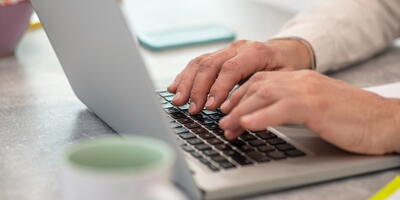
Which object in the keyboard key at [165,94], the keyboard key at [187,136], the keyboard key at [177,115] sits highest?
the keyboard key at [187,136]

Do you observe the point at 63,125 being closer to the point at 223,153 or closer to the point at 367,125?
the point at 223,153

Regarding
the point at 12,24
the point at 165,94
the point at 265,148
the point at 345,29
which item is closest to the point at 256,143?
the point at 265,148

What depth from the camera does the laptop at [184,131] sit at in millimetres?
748

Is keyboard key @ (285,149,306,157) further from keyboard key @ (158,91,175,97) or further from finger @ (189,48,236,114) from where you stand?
keyboard key @ (158,91,175,97)

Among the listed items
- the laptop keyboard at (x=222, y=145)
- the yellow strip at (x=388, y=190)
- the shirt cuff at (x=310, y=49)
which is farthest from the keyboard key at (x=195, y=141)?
the shirt cuff at (x=310, y=49)

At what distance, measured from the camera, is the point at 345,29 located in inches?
56.0

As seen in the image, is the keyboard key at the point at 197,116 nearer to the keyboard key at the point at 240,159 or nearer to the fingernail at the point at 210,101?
the fingernail at the point at 210,101

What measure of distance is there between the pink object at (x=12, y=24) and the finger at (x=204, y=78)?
0.55 m

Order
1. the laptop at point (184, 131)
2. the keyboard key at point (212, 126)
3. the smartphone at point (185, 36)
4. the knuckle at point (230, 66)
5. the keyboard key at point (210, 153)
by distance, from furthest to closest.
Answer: the smartphone at point (185, 36) < the knuckle at point (230, 66) < the keyboard key at point (212, 126) < the keyboard key at point (210, 153) < the laptop at point (184, 131)

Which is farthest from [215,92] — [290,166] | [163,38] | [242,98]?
[163,38]

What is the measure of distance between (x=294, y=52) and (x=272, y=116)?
1.54 ft

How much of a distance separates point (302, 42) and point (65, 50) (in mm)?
504

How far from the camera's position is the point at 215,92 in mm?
1024

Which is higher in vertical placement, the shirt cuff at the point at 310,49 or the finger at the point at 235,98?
the finger at the point at 235,98
